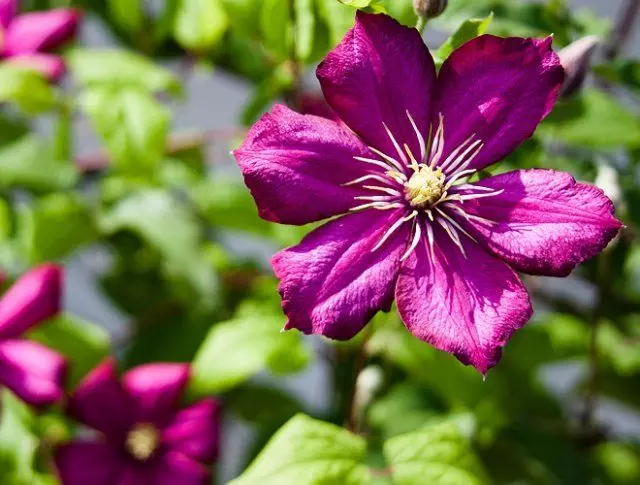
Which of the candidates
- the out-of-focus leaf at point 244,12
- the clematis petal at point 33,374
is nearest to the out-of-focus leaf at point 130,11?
the out-of-focus leaf at point 244,12

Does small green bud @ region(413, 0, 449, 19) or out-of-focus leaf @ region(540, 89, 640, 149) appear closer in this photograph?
small green bud @ region(413, 0, 449, 19)

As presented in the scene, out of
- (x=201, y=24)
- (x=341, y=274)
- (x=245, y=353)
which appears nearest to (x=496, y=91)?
(x=341, y=274)

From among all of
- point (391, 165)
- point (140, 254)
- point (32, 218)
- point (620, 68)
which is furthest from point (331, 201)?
point (140, 254)

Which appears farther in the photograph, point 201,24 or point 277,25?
point 201,24

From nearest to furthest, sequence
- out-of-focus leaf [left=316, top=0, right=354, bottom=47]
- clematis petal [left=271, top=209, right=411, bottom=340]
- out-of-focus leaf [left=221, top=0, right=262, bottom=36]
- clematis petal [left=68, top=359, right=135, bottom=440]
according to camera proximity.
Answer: clematis petal [left=271, top=209, right=411, bottom=340] → out-of-focus leaf [left=316, top=0, right=354, bottom=47] → out-of-focus leaf [left=221, top=0, right=262, bottom=36] → clematis petal [left=68, top=359, right=135, bottom=440]

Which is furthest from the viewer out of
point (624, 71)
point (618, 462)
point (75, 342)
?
point (618, 462)

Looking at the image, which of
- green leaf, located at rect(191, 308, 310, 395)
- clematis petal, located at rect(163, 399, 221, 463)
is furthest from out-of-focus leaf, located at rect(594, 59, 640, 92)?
clematis petal, located at rect(163, 399, 221, 463)

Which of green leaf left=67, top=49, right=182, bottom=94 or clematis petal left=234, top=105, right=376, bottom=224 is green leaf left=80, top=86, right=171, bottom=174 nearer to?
green leaf left=67, top=49, right=182, bottom=94

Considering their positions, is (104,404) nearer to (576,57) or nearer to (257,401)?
(257,401)
